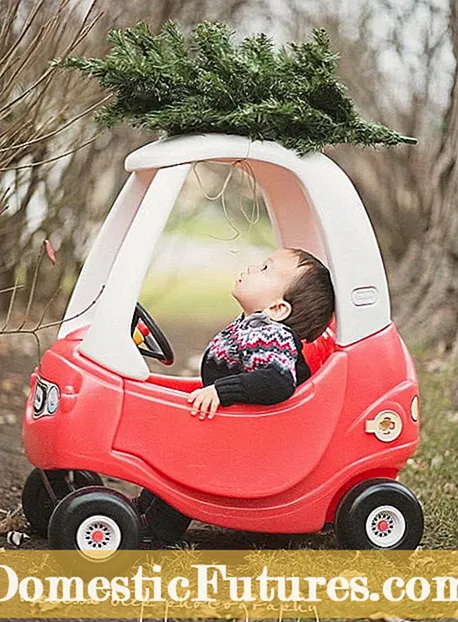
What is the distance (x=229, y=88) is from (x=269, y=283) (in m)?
0.45

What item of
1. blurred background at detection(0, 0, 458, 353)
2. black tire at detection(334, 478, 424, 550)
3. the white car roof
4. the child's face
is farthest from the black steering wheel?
blurred background at detection(0, 0, 458, 353)

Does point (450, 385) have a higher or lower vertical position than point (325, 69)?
lower

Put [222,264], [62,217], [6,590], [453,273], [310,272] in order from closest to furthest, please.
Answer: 1. [6,590]
2. [310,272]
3. [62,217]
4. [453,273]
5. [222,264]

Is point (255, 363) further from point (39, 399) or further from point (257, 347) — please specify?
point (39, 399)

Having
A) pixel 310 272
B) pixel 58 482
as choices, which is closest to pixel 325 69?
pixel 310 272

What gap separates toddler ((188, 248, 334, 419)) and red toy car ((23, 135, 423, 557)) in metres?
0.07

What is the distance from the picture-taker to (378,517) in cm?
276

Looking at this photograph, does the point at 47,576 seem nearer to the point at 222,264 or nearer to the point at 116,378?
the point at 116,378

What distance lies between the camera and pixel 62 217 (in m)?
4.42

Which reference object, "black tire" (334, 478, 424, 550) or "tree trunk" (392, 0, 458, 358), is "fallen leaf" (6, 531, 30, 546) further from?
"tree trunk" (392, 0, 458, 358)

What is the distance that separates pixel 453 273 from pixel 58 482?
2234mm

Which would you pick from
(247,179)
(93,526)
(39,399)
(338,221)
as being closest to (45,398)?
(39,399)

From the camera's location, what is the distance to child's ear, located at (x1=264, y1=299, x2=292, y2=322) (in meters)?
2.84

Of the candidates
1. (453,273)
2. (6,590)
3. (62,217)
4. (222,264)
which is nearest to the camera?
(6,590)
